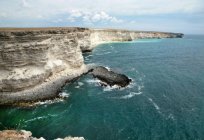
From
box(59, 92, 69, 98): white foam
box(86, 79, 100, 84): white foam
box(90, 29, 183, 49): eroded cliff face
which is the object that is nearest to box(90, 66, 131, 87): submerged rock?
box(86, 79, 100, 84): white foam

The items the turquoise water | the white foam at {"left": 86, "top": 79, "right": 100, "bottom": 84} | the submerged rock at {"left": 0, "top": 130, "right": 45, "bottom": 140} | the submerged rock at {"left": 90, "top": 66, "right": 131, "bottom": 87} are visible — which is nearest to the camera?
the submerged rock at {"left": 0, "top": 130, "right": 45, "bottom": 140}

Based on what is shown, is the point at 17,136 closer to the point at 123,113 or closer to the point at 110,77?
the point at 123,113

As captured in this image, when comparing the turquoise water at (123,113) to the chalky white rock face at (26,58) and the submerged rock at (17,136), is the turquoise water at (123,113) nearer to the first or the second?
the submerged rock at (17,136)

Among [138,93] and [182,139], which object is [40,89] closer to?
[138,93]

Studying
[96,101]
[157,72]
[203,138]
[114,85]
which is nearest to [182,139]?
[203,138]

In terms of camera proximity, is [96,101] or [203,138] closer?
[203,138]

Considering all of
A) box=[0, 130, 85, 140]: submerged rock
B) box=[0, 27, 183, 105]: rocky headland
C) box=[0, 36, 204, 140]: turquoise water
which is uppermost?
box=[0, 27, 183, 105]: rocky headland

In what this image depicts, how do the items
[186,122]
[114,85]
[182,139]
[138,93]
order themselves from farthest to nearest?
1. [114,85]
2. [138,93]
3. [186,122]
4. [182,139]

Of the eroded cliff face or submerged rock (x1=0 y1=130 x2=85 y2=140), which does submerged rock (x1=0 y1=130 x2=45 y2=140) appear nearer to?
submerged rock (x1=0 y1=130 x2=85 y2=140)

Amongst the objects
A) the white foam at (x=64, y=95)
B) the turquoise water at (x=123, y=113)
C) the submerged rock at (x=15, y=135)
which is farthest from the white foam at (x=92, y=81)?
the submerged rock at (x=15, y=135)
